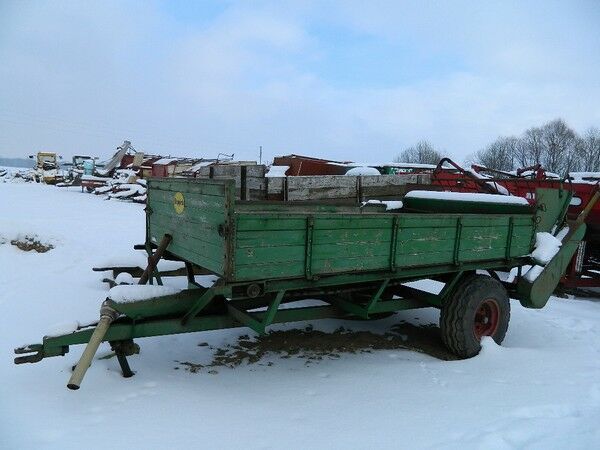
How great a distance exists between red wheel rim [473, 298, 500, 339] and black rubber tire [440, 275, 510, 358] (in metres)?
0.12

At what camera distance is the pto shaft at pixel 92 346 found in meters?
2.88

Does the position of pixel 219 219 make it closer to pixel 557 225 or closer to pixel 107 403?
pixel 107 403

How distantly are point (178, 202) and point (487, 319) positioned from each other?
347 centimetres

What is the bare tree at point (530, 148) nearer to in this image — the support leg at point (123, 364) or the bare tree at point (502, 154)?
the bare tree at point (502, 154)

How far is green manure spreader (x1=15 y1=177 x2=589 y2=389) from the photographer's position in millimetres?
3309

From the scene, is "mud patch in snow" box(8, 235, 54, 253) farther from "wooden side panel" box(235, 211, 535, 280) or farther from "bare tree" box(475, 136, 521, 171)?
"bare tree" box(475, 136, 521, 171)

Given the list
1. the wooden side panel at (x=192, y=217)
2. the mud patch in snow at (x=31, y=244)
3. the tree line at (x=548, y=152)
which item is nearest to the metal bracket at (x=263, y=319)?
the wooden side panel at (x=192, y=217)

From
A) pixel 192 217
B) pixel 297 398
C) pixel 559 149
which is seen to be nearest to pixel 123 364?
pixel 192 217

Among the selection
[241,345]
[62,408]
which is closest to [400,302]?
[241,345]

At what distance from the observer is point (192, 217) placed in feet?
12.3

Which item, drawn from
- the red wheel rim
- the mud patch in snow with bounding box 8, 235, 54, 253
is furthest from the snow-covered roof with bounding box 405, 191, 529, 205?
the mud patch in snow with bounding box 8, 235, 54, 253

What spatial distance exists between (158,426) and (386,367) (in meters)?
2.15

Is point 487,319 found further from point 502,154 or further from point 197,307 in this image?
point 502,154

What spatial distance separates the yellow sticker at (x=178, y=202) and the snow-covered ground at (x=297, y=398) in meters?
1.34
